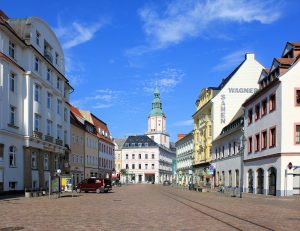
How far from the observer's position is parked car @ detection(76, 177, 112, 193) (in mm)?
50156

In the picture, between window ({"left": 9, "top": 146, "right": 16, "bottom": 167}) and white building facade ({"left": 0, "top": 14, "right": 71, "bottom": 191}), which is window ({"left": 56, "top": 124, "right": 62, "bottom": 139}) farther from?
window ({"left": 9, "top": 146, "right": 16, "bottom": 167})

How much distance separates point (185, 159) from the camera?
339 ft

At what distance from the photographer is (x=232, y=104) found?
6788 cm

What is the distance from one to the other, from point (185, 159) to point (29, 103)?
214ft

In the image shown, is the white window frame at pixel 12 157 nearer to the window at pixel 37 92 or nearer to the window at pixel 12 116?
the window at pixel 12 116

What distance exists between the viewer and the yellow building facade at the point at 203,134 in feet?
235

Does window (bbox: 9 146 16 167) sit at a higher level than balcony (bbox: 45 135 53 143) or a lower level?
lower

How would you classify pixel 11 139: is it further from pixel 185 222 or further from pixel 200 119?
pixel 200 119

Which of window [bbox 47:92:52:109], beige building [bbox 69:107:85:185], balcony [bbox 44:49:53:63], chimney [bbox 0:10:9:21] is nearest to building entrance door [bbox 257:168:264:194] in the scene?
window [bbox 47:92:52:109]

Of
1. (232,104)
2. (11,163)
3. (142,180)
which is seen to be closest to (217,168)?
(232,104)

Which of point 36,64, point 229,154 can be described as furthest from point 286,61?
point 36,64

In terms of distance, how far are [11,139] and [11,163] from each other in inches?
86.9

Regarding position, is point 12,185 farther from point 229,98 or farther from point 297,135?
point 229,98

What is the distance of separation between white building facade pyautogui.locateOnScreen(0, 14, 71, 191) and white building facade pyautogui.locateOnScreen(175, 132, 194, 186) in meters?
44.8
